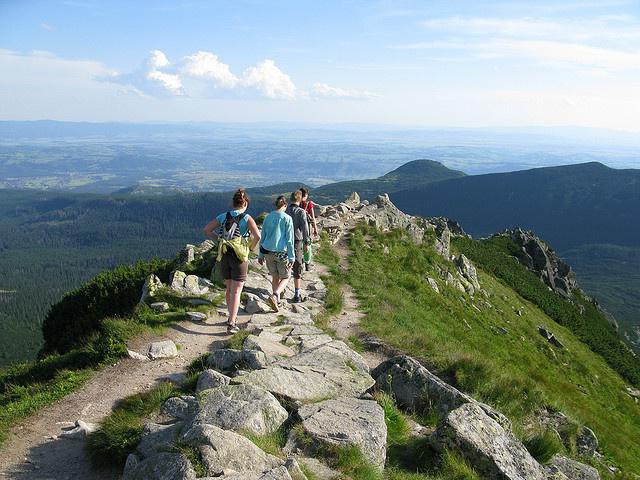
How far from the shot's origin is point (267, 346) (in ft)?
39.9

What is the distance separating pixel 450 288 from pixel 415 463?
→ 24.8 m

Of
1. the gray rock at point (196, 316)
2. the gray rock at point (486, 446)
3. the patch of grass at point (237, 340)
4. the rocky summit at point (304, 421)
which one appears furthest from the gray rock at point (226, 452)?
the gray rock at point (196, 316)

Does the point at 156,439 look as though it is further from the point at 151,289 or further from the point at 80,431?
the point at 151,289

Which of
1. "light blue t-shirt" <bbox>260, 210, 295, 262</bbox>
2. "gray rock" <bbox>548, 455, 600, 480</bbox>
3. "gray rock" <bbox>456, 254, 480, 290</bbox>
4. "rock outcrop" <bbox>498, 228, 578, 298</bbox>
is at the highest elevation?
"light blue t-shirt" <bbox>260, 210, 295, 262</bbox>

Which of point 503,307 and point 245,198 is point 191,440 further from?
point 503,307

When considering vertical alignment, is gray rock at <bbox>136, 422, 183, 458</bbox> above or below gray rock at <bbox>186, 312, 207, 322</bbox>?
above

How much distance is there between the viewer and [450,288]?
31938mm

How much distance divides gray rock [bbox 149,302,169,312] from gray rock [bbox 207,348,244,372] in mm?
4501

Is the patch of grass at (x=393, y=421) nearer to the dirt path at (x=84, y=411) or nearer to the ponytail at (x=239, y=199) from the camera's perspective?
the dirt path at (x=84, y=411)

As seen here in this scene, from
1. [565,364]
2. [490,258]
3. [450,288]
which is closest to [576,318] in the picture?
[490,258]

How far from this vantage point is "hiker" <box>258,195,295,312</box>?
50.3 feet

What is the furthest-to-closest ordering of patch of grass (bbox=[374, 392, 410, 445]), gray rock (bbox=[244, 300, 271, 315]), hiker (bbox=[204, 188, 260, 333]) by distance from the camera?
gray rock (bbox=[244, 300, 271, 315])
hiker (bbox=[204, 188, 260, 333])
patch of grass (bbox=[374, 392, 410, 445])

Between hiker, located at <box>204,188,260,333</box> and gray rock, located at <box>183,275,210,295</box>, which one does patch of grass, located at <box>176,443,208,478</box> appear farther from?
gray rock, located at <box>183,275,210,295</box>

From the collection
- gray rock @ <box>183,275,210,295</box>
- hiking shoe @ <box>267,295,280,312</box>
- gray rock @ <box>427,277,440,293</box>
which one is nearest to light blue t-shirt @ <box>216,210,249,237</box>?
hiking shoe @ <box>267,295,280,312</box>
